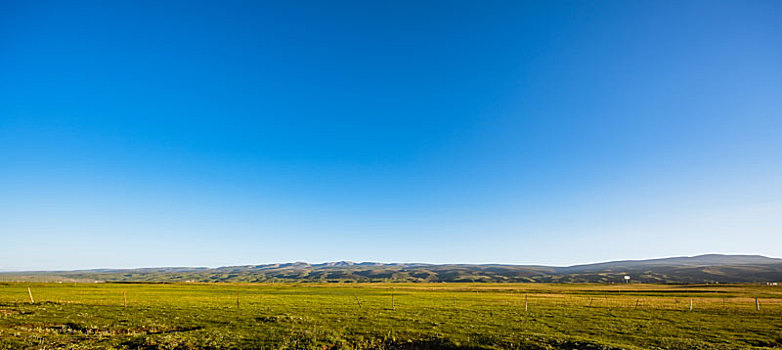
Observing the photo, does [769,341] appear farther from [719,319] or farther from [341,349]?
[341,349]

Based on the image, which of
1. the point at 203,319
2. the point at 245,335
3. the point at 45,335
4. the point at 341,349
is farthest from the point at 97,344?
the point at 341,349

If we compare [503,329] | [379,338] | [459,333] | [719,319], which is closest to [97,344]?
[379,338]

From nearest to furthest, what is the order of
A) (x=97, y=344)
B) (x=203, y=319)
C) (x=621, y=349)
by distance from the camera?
(x=97, y=344)
(x=621, y=349)
(x=203, y=319)

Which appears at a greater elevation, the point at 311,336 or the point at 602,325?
the point at 311,336

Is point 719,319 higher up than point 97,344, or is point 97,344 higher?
point 97,344

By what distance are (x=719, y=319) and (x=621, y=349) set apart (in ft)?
100

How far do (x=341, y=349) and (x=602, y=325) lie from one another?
27304 mm

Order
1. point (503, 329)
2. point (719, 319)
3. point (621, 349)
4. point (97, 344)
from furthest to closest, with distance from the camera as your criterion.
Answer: point (719, 319), point (503, 329), point (621, 349), point (97, 344)

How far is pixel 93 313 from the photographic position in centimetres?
3262

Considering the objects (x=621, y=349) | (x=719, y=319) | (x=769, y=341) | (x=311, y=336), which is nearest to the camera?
(x=621, y=349)

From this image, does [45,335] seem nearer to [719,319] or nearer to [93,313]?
[93,313]

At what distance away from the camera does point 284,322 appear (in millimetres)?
29656

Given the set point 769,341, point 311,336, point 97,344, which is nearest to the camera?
point 97,344

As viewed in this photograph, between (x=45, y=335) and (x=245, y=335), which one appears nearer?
(x=45, y=335)
